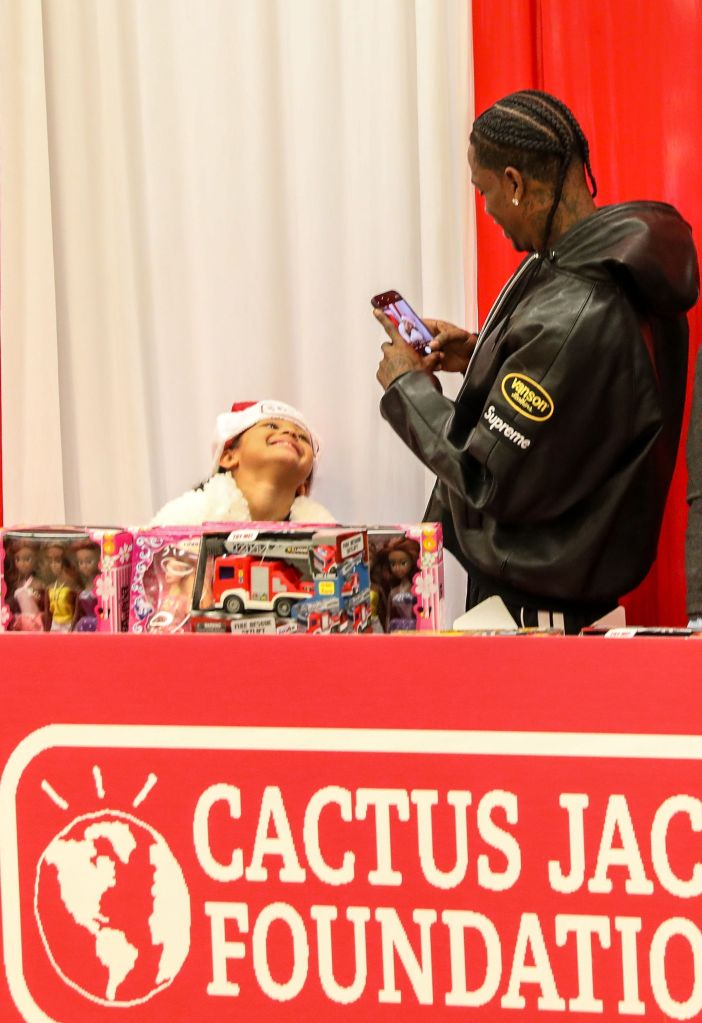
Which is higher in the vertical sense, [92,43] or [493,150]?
[92,43]

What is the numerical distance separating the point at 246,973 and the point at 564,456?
898 millimetres

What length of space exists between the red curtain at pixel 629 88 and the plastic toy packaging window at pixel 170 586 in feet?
3.37

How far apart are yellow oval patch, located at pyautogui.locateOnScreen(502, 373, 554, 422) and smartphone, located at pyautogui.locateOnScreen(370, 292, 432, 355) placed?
33cm

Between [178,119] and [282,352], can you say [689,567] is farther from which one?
[178,119]

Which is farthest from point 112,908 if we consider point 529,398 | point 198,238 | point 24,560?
point 198,238

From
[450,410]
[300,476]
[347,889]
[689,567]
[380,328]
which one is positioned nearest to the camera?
[347,889]

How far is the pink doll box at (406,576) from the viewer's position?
4.13 feet

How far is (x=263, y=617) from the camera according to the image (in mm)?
1098

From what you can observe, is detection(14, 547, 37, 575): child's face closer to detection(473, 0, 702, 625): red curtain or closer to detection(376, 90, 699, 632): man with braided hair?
detection(376, 90, 699, 632): man with braided hair

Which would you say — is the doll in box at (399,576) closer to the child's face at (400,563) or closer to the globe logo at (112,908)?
the child's face at (400,563)

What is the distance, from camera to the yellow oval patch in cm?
155

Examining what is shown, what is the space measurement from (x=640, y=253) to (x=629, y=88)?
52 cm

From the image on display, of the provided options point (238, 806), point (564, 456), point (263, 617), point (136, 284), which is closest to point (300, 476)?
point (564, 456)

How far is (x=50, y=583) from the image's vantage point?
4.21 ft
